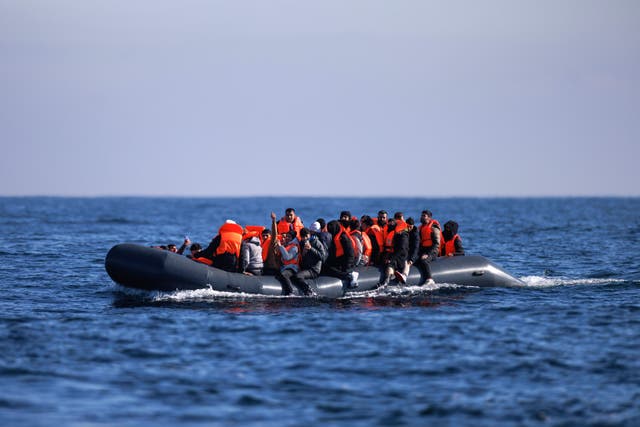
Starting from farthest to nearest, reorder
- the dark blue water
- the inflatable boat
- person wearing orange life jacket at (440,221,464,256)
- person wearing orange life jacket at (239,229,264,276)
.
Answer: person wearing orange life jacket at (440,221,464,256) → person wearing orange life jacket at (239,229,264,276) → the inflatable boat → the dark blue water

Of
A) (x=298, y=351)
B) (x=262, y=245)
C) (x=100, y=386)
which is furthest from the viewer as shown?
(x=262, y=245)

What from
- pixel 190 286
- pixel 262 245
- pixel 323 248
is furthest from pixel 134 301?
pixel 323 248

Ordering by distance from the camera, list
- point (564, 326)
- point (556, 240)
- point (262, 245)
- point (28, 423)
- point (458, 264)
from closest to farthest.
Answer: point (28, 423), point (564, 326), point (262, 245), point (458, 264), point (556, 240)

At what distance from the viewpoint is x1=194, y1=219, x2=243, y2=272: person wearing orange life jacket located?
1914 cm

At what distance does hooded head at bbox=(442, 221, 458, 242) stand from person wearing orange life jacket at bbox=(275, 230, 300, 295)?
4.30 m

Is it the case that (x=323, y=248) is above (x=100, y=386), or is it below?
above

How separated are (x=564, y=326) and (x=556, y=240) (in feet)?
91.5

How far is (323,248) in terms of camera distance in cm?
1947

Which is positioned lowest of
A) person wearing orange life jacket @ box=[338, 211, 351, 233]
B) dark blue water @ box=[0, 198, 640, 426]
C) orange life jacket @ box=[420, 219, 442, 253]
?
dark blue water @ box=[0, 198, 640, 426]

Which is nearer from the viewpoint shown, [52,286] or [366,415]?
[366,415]

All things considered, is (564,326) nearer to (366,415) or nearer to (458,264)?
(458,264)

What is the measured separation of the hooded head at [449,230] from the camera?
2180 centimetres

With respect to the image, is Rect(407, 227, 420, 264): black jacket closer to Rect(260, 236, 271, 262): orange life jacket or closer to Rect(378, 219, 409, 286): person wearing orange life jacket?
Rect(378, 219, 409, 286): person wearing orange life jacket

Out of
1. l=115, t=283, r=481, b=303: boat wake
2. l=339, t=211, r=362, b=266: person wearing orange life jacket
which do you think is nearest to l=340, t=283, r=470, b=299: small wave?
l=115, t=283, r=481, b=303: boat wake
